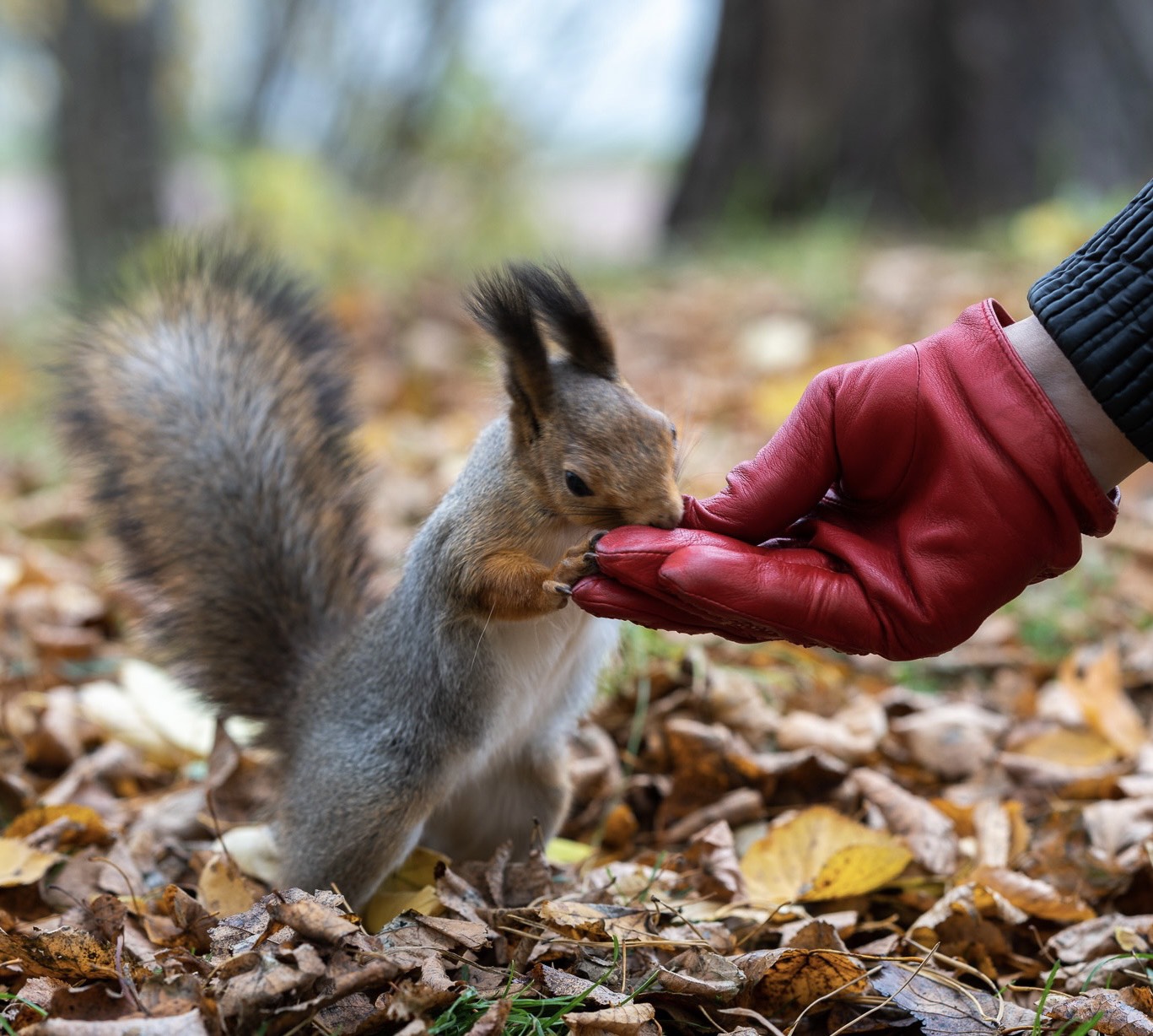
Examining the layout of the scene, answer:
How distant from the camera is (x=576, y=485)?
1.52 metres

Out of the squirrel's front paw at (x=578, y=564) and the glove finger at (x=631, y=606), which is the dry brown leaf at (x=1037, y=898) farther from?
the squirrel's front paw at (x=578, y=564)

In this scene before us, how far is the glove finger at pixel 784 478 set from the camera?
145 centimetres

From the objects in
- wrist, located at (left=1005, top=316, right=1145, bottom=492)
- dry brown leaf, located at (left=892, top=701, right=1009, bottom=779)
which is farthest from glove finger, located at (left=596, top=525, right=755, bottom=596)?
dry brown leaf, located at (left=892, top=701, right=1009, bottom=779)

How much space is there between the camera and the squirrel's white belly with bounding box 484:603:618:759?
175cm

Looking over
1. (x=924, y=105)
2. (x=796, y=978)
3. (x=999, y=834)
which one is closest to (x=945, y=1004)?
(x=796, y=978)

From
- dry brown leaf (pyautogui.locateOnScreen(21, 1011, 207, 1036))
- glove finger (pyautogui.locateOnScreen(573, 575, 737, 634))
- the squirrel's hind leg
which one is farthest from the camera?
the squirrel's hind leg

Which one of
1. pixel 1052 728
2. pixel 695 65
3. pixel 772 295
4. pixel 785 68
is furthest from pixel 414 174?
pixel 1052 728

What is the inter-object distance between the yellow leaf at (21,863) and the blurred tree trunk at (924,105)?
4.84 meters

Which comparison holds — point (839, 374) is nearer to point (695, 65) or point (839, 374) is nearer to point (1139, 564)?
point (1139, 564)

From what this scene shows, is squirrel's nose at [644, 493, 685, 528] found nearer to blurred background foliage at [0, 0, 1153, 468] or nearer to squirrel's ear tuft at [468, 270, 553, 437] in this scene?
squirrel's ear tuft at [468, 270, 553, 437]

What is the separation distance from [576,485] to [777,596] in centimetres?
31

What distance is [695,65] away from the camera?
21.2 feet

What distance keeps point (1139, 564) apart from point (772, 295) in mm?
2067

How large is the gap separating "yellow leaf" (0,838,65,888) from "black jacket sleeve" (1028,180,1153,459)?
153cm
